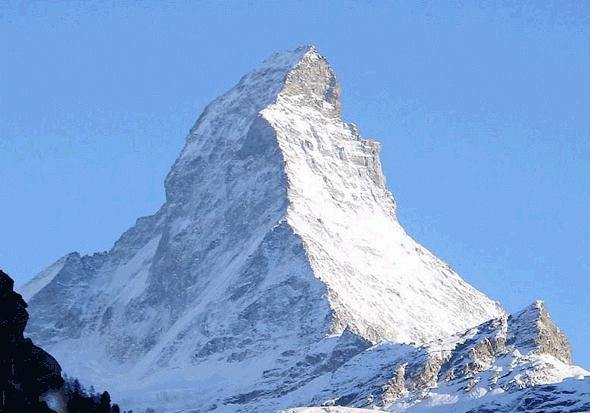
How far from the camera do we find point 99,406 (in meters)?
45.3

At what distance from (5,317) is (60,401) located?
2796mm

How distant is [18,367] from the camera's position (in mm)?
43812

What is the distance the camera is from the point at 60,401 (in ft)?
147

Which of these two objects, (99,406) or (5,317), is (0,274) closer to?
(5,317)

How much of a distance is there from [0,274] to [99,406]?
4.39m

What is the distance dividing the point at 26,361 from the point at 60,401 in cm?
157

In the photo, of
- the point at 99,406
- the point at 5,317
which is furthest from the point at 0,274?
the point at 99,406

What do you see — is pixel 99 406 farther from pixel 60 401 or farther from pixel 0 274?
pixel 0 274

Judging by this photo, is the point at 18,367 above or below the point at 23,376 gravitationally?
above

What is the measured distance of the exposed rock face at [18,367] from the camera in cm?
4250

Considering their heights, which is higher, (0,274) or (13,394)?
(0,274)

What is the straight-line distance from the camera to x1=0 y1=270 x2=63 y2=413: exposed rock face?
139 ft

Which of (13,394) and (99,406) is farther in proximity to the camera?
(99,406)

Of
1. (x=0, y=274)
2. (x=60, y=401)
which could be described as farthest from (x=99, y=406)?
(x=0, y=274)
